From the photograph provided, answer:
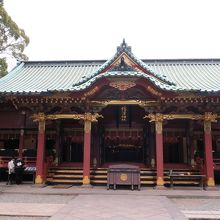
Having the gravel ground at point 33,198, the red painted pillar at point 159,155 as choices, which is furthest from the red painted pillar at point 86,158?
the red painted pillar at point 159,155

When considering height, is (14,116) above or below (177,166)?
above

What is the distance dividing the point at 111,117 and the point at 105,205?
861cm

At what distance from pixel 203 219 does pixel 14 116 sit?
508 inches

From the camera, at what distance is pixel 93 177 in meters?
14.3

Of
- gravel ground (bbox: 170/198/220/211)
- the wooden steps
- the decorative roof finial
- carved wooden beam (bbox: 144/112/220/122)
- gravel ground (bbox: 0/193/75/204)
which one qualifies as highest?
the decorative roof finial

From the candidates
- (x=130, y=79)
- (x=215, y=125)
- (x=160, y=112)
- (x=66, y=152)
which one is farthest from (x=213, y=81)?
(x=66, y=152)

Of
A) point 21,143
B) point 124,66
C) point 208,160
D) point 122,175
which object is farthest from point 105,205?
point 21,143

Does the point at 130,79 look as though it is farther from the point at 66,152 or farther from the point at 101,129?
the point at 66,152

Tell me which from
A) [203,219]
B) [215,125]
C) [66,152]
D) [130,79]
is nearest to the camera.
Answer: [203,219]

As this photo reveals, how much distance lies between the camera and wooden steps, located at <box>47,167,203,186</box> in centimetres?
1398

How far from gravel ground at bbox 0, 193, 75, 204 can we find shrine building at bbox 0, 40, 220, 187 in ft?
8.51

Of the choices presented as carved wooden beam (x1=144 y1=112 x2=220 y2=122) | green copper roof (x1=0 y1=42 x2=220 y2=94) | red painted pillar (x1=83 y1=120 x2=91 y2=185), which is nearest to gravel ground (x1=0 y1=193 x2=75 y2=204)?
red painted pillar (x1=83 y1=120 x2=91 y2=185)

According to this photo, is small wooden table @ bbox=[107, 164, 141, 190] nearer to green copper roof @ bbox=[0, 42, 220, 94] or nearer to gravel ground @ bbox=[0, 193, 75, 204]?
gravel ground @ bbox=[0, 193, 75, 204]

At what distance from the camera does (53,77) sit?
1925cm
